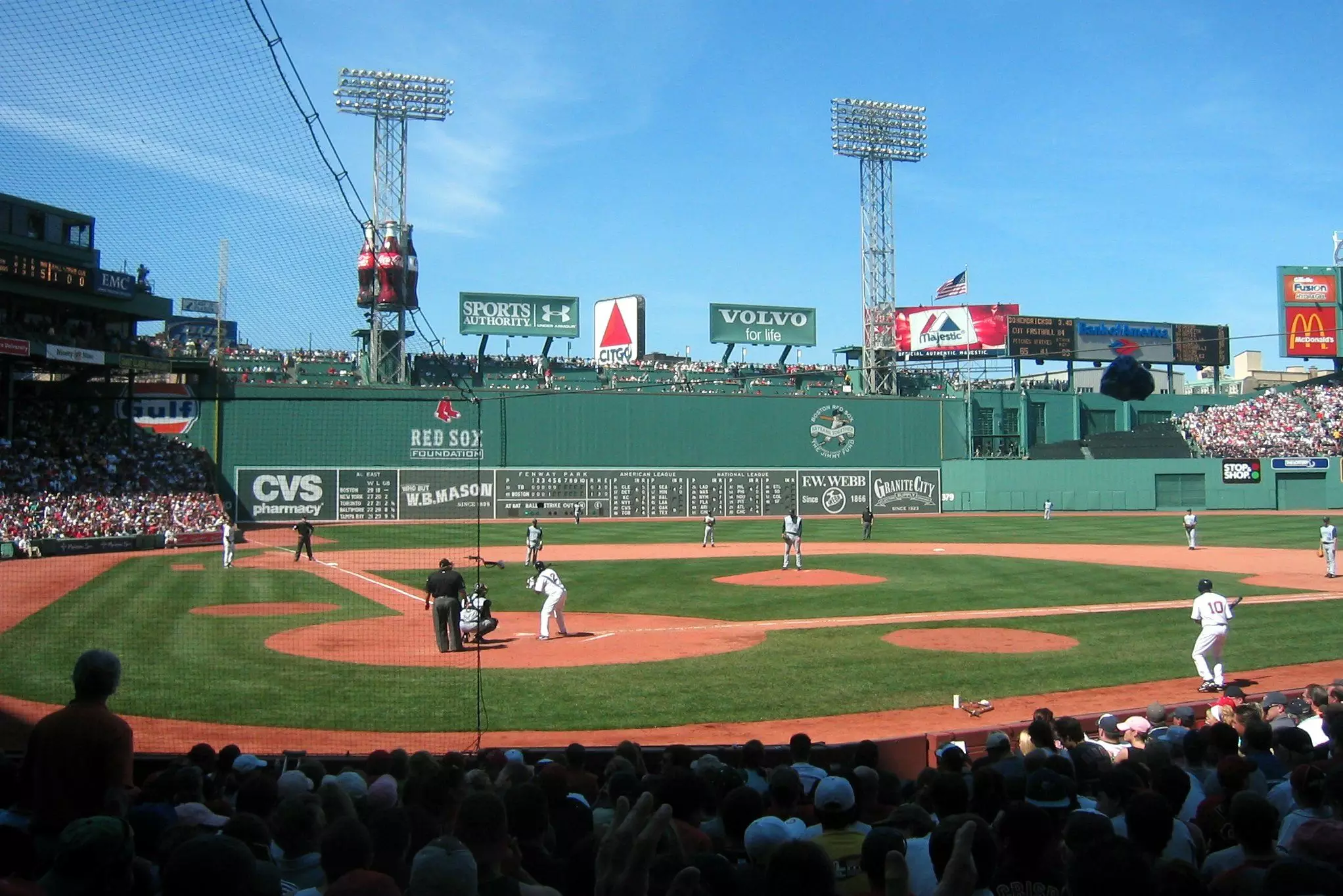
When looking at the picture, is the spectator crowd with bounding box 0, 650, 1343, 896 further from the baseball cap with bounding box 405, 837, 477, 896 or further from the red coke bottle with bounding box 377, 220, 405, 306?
the red coke bottle with bounding box 377, 220, 405, 306

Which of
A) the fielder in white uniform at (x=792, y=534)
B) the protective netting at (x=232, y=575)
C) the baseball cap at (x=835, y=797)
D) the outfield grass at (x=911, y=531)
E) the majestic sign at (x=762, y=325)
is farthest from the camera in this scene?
the majestic sign at (x=762, y=325)

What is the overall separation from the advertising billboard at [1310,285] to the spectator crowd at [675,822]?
231 ft

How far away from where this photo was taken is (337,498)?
48969 millimetres

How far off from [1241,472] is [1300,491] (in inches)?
122

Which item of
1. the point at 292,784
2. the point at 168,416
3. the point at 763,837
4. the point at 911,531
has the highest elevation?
the point at 168,416

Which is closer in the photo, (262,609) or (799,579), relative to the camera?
(262,609)

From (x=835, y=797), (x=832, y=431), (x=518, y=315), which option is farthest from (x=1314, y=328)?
(x=835, y=797)

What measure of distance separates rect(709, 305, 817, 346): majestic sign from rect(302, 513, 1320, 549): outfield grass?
61.0ft

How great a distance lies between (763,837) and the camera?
448 cm

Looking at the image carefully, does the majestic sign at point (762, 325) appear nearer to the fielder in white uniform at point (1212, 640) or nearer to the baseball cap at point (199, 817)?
the fielder in white uniform at point (1212, 640)

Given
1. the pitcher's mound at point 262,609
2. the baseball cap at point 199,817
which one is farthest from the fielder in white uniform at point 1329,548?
the baseball cap at point 199,817

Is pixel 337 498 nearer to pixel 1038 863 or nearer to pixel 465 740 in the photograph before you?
pixel 465 740

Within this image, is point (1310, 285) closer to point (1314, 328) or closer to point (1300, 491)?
point (1314, 328)

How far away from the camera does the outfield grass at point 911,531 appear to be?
39531 mm
